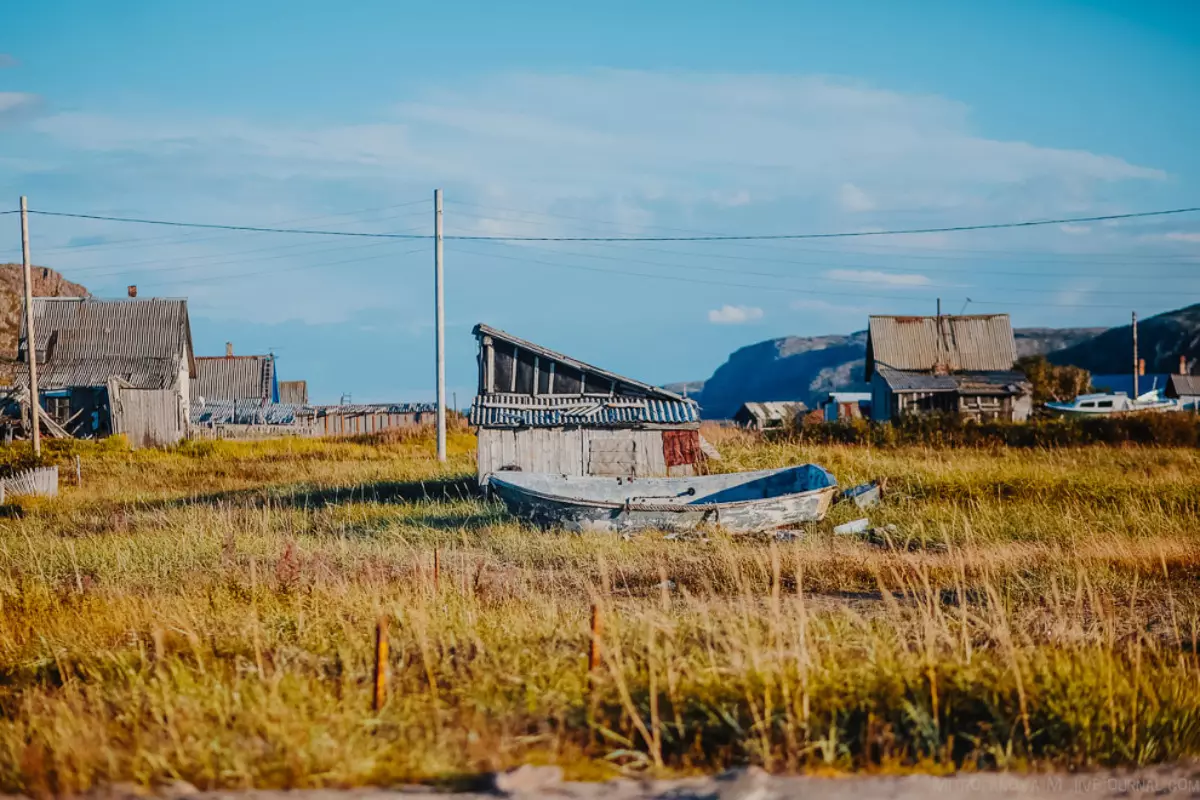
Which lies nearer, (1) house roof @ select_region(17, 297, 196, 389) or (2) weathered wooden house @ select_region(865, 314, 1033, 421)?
(1) house roof @ select_region(17, 297, 196, 389)

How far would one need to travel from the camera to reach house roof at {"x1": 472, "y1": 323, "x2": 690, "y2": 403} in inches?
826

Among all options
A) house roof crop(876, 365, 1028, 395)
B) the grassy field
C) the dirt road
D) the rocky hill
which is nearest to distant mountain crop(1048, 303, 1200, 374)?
house roof crop(876, 365, 1028, 395)

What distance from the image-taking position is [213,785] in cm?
461

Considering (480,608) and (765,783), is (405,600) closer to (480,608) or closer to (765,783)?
(480,608)

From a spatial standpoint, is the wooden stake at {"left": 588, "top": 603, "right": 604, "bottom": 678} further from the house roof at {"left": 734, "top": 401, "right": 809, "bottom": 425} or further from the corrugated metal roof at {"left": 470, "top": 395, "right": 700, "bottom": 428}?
the house roof at {"left": 734, "top": 401, "right": 809, "bottom": 425}

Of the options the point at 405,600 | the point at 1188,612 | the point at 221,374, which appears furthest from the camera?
the point at 221,374

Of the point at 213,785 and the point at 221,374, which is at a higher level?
the point at 221,374

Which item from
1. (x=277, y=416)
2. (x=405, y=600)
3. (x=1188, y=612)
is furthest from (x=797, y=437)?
(x=277, y=416)

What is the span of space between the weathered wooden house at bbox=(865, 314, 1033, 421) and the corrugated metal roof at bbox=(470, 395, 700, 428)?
1009 inches

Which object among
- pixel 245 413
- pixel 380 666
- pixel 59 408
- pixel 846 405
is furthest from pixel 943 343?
pixel 380 666

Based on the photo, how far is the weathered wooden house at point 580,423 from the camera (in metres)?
20.0

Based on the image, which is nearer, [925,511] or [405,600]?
[405,600]

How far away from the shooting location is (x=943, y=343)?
158 feet

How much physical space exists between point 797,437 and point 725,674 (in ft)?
80.1
